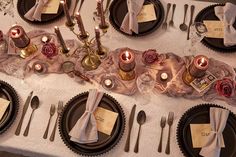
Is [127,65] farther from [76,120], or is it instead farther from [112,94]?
[76,120]

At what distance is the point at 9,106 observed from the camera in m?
1.54

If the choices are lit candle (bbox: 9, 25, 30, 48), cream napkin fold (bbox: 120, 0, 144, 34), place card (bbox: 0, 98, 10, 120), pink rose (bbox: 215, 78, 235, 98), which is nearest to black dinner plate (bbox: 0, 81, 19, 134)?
place card (bbox: 0, 98, 10, 120)

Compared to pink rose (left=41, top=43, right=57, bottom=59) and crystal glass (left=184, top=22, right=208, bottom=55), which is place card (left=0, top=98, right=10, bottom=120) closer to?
pink rose (left=41, top=43, right=57, bottom=59)

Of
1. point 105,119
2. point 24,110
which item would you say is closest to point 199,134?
point 105,119

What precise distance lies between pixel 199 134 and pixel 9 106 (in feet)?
2.89

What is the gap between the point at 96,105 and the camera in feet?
4.87

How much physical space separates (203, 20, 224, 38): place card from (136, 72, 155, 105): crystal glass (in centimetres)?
37

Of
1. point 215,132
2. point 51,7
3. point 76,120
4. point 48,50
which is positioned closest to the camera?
point 215,132

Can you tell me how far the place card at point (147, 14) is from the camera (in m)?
1.68

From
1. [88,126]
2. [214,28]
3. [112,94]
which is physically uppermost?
[214,28]

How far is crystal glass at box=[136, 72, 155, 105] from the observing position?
1547 millimetres

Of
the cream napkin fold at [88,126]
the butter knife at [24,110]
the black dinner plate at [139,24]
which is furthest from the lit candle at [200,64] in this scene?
the butter knife at [24,110]

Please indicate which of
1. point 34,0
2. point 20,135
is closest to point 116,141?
point 20,135

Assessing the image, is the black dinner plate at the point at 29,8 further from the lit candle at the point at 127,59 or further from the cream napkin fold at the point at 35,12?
the lit candle at the point at 127,59
